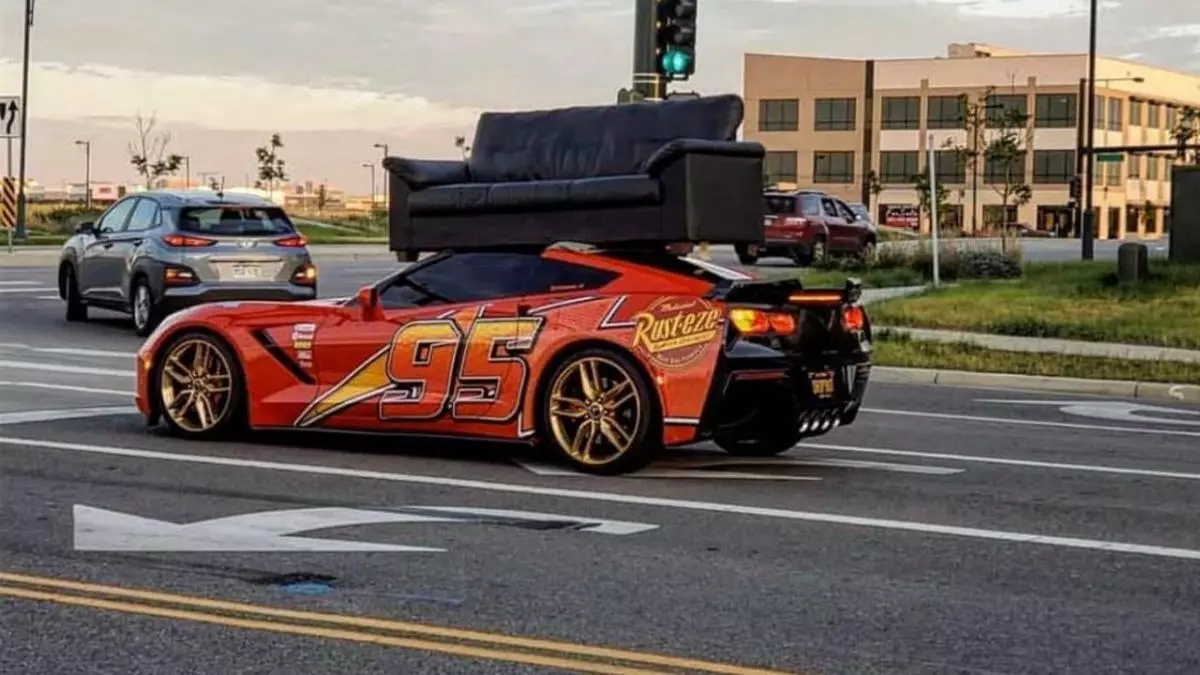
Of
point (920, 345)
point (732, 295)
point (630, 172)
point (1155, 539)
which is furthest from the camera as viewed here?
point (920, 345)

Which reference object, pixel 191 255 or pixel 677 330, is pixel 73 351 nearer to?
pixel 191 255

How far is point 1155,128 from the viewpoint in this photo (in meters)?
108

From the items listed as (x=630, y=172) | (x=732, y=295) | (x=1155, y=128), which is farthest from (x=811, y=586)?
(x=1155, y=128)

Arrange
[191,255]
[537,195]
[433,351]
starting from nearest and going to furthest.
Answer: [433,351], [537,195], [191,255]

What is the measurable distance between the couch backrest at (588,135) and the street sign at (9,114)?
89.5ft

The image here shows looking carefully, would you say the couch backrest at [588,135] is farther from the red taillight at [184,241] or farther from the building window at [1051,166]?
the building window at [1051,166]

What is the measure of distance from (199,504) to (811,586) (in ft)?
10.8

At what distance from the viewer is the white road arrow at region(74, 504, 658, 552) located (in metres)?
7.64

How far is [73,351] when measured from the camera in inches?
698

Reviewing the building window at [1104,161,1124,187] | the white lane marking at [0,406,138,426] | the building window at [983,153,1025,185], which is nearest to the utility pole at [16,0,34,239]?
the white lane marking at [0,406,138,426]

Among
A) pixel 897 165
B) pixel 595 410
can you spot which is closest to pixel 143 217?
pixel 595 410

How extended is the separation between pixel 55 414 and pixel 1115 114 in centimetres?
9804

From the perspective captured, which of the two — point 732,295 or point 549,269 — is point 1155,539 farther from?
point 549,269

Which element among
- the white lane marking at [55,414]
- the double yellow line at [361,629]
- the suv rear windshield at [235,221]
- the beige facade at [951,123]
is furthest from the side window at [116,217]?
the beige facade at [951,123]
